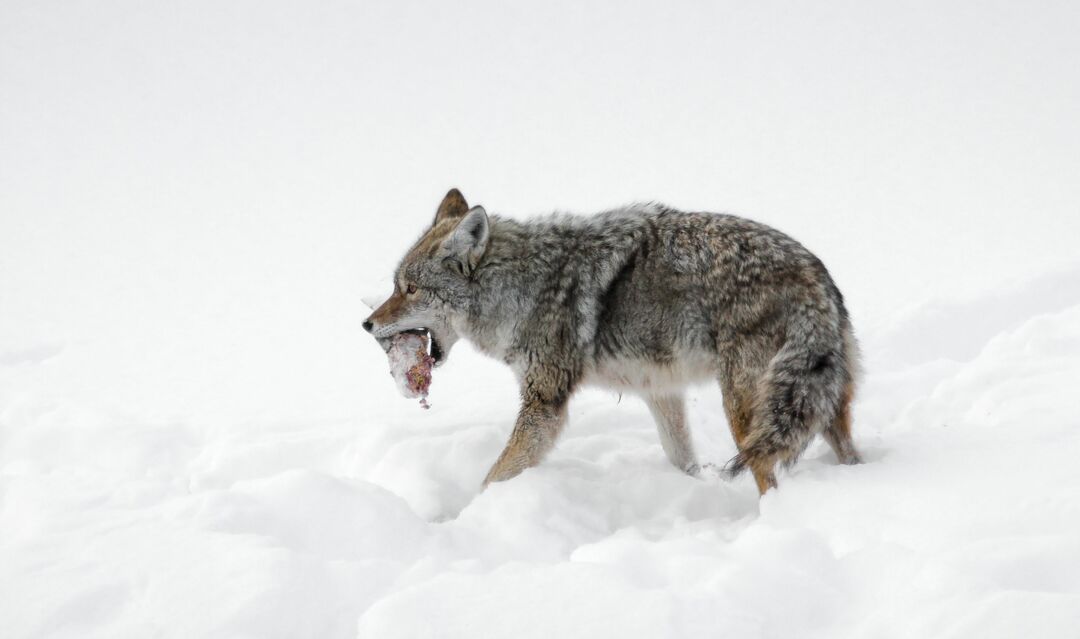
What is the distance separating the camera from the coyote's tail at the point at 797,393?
3.81m

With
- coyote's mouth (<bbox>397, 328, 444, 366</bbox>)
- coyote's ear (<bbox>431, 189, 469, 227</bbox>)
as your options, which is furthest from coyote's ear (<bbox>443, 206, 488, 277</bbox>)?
coyote's ear (<bbox>431, 189, 469, 227</bbox>)

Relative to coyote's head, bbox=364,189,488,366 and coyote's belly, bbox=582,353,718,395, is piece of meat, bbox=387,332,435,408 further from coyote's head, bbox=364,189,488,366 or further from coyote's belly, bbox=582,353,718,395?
coyote's belly, bbox=582,353,718,395

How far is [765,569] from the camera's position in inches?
108

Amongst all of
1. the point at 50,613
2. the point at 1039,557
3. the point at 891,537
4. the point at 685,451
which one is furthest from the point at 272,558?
the point at 685,451

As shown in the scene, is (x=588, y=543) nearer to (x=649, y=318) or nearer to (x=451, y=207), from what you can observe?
(x=649, y=318)

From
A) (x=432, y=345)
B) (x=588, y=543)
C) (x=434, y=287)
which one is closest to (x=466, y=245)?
(x=434, y=287)

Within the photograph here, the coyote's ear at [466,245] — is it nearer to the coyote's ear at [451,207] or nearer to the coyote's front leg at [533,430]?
the coyote's ear at [451,207]

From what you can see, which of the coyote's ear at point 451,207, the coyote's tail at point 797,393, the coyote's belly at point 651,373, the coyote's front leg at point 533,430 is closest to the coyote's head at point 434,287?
the coyote's ear at point 451,207

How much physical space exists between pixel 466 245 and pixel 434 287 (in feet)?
1.21

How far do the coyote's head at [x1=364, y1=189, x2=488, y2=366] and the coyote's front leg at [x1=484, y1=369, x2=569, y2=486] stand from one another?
82cm

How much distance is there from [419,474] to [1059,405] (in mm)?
3818

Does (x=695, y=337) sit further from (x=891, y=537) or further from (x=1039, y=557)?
(x=1039, y=557)

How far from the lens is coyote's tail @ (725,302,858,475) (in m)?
3.81

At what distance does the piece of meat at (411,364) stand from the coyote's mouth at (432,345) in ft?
0.07
